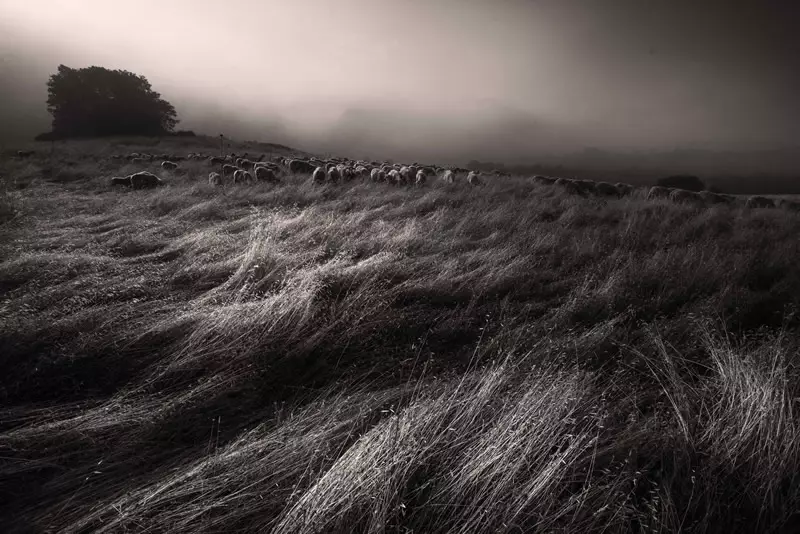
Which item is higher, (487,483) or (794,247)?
(794,247)

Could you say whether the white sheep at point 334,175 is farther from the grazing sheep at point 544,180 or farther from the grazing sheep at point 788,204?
the grazing sheep at point 788,204

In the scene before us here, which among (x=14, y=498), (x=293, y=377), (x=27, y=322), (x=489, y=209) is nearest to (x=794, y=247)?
(x=489, y=209)

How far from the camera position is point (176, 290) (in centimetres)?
436

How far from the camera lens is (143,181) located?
1355 cm

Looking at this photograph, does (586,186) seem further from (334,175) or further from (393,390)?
(393,390)

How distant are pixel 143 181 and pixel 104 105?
3792cm

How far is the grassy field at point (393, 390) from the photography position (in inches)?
68.0

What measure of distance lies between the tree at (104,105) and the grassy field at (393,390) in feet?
150

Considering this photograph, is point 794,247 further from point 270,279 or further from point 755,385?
point 270,279

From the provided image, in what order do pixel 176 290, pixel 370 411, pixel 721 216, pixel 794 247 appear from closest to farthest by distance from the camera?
pixel 370 411
pixel 176 290
pixel 794 247
pixel 721 216

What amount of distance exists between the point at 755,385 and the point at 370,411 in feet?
8.46

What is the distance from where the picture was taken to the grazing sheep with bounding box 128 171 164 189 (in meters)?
13.3

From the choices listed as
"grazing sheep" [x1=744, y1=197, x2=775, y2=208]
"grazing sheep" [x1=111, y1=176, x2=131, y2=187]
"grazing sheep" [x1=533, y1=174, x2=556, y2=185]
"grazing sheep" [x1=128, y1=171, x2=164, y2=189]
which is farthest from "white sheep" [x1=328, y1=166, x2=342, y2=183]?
"grazing sheep" [x1=744, y1=197, x2=775, y2=208]

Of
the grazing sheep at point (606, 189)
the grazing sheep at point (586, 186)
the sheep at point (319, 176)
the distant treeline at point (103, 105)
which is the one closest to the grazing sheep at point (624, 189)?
the grazing sheep at point (606, 189)
